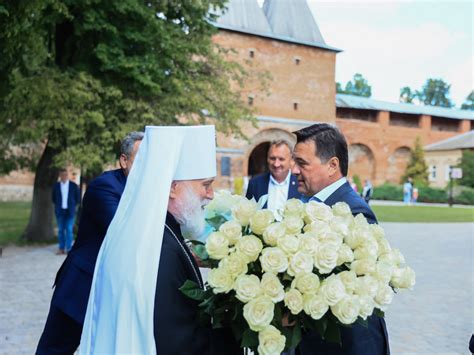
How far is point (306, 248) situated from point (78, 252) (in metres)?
2.07

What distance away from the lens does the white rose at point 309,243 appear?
2098 mm

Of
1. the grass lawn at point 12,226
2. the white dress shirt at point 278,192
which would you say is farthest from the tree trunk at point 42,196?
the white dress shirt at point 278,192

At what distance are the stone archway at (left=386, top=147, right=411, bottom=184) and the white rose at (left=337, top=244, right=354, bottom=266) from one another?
53.1 m

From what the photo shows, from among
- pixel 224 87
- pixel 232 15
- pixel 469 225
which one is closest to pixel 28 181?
pixel 232 15

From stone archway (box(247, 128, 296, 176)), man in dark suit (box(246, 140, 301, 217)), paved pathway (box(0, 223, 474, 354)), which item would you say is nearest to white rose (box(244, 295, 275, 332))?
man in dark suit (box(246, 140, 301, 217))

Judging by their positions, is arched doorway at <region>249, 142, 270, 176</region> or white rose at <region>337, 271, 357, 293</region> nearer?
white rose at <region>337, 271, 357, 293</region>

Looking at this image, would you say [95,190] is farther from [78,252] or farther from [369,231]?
[369,231]

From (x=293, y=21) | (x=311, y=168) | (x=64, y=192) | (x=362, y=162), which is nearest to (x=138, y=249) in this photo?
(x=311, y=168)

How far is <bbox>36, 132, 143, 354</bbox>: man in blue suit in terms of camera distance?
3.46 meters

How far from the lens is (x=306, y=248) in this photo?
6.88ft

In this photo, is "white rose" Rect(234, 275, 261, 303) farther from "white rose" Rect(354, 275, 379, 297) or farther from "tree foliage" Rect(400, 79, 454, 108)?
"tree foliage" Rect(400, 79, 454, 108)

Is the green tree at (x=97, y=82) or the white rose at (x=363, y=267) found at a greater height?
the green tree at (x=97, y=82)

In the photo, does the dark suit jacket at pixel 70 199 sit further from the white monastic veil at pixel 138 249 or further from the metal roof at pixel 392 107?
the metal roof at pixel 392 107

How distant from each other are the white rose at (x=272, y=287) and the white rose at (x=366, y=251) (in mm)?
383
